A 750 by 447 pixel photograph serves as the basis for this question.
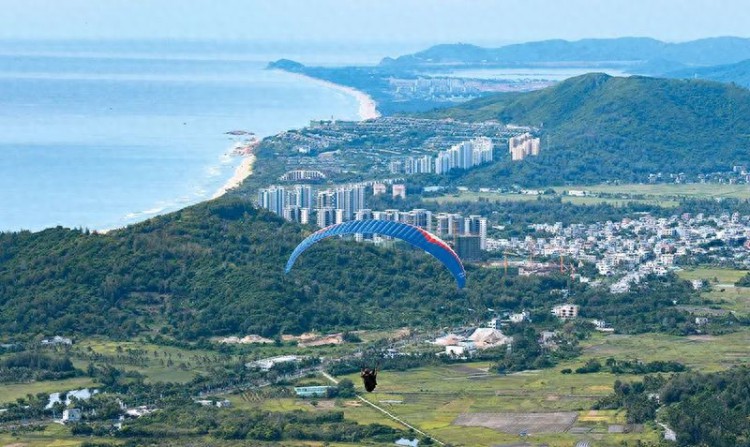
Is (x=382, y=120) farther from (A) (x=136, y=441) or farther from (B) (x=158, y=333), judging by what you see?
(A) (x=136, y=441)

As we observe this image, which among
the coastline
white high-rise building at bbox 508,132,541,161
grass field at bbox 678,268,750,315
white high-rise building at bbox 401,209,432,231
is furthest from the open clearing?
white high-rise building at bbox 508,132,541,161

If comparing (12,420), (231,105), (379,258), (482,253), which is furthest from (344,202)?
(231,105)

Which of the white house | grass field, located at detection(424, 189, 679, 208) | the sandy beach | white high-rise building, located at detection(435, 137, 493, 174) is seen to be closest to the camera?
the white house

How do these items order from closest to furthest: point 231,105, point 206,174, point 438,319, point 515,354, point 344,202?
point 515,354
point 438,319
point 344,202
point 206,174
point 231,105

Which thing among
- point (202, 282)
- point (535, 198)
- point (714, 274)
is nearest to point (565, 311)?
point (714, 274)

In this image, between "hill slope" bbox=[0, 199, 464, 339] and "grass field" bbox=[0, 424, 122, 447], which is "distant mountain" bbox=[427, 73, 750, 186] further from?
"grass field" bbox=[0, 424, 122, 447]

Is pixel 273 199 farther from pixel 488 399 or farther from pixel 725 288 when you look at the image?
pixel 488 399

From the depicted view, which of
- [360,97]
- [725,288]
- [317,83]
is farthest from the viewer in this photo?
[317,83]
